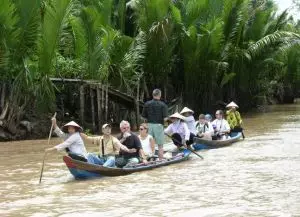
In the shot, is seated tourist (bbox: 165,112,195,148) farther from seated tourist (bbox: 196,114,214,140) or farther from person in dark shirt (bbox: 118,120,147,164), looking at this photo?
person in dark shirt (bbox: 118,120,147,164)

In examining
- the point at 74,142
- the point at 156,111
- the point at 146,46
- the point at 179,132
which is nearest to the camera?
the point at 74,142

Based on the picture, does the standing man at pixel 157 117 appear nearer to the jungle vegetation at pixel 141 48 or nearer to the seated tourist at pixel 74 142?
the seated tourist at pixel 74 142

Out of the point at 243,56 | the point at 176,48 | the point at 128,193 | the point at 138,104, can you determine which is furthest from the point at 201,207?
the point at 243,56

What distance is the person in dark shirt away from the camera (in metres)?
11.2

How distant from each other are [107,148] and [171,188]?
2.06 m

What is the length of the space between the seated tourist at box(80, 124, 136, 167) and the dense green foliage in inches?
267

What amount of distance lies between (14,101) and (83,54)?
303 centimetres

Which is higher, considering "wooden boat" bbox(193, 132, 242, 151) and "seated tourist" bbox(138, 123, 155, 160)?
"seated tourist" bbox(138, 123, 155, 160)

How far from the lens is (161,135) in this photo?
1245cm

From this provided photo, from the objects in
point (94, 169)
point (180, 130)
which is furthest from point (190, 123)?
point (94, 169)

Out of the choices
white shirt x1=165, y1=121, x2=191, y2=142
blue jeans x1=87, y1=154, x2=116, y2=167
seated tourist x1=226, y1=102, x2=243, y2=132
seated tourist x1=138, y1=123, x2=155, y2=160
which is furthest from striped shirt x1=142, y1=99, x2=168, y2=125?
seated tourist x1=226, y1=102, x2=243, y2=132

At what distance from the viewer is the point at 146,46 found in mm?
23391

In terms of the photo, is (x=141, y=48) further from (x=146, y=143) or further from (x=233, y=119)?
(x=146, y=143)

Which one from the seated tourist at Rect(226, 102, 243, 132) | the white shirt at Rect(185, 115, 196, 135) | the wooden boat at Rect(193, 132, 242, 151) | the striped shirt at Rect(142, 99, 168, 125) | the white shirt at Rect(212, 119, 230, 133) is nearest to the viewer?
the striped shirt at Rect(142, 99, 168, 125)
